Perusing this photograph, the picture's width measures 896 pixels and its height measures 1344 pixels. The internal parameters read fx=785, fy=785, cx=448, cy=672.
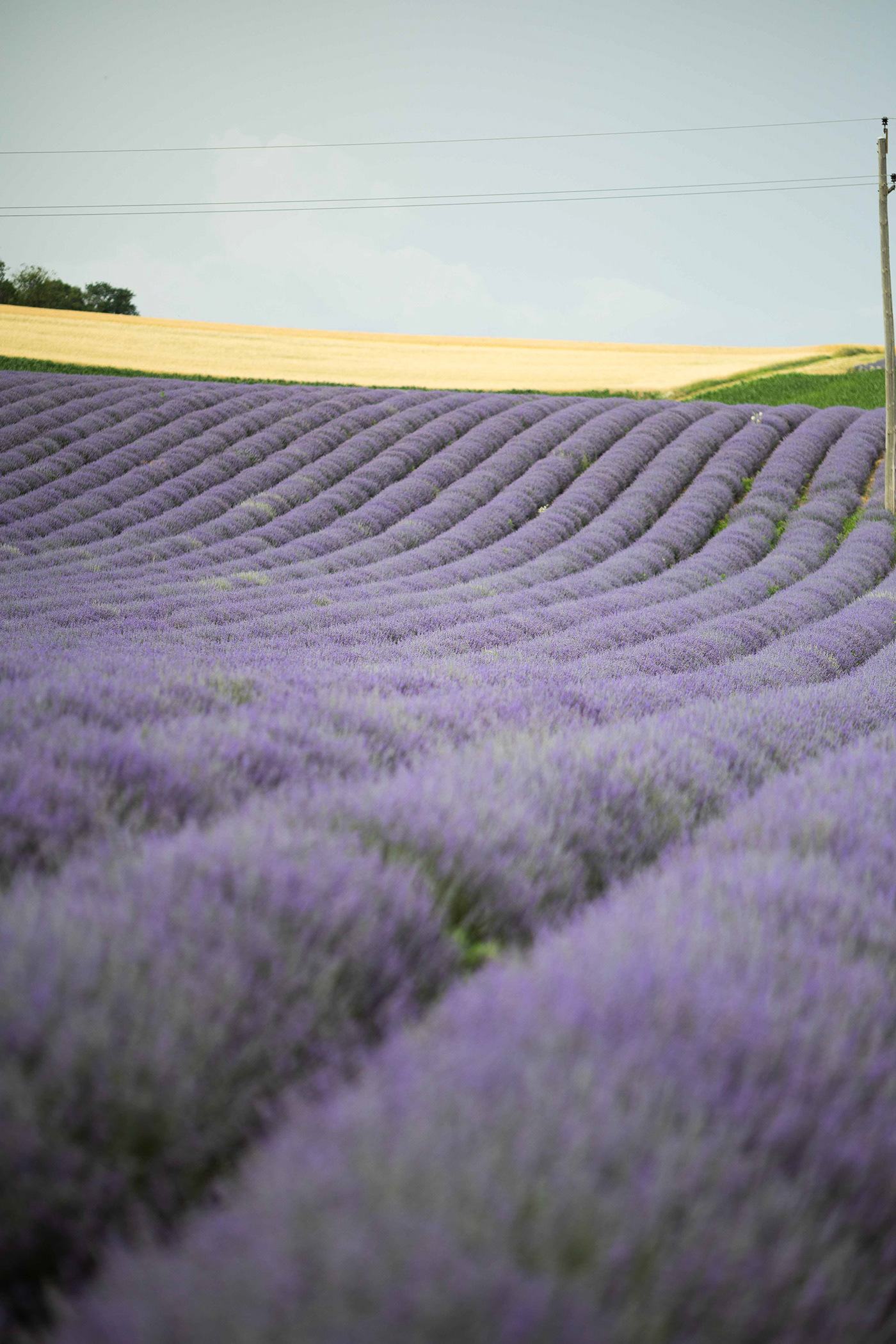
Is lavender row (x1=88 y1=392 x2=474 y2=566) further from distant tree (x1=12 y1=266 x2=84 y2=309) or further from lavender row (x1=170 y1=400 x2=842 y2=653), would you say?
distant tree (x1=12 y1=266 x2=84 y2=309)

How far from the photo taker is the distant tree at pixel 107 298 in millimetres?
69000

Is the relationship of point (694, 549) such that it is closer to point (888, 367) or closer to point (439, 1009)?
point (888, 367)

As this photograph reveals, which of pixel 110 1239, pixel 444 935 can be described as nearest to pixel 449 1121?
pixel 110 1239

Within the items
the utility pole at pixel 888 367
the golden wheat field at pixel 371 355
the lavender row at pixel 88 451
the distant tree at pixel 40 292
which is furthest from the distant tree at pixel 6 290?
the utility pole at pixel 888 367

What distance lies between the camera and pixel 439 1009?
1.68m

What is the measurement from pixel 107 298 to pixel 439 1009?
8101 cm

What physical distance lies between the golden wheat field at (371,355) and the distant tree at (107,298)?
74.8 feet

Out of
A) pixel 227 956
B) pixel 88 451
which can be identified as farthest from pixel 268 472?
pixel 227 956

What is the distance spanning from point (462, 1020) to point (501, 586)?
10594 mm

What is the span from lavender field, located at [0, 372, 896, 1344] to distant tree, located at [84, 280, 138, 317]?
3005 inches

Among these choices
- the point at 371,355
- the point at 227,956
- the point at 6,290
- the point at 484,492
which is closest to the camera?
the point at 227,956

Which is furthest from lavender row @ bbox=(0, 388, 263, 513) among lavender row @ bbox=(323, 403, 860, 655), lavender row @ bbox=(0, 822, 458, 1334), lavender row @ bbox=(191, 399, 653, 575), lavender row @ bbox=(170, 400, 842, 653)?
lavender row @ bbox=(0, 822, 458, 1334)

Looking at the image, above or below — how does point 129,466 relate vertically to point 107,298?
below

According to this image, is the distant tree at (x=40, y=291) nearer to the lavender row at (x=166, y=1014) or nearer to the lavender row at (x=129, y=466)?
the lavender row at (x=129, y=466)
